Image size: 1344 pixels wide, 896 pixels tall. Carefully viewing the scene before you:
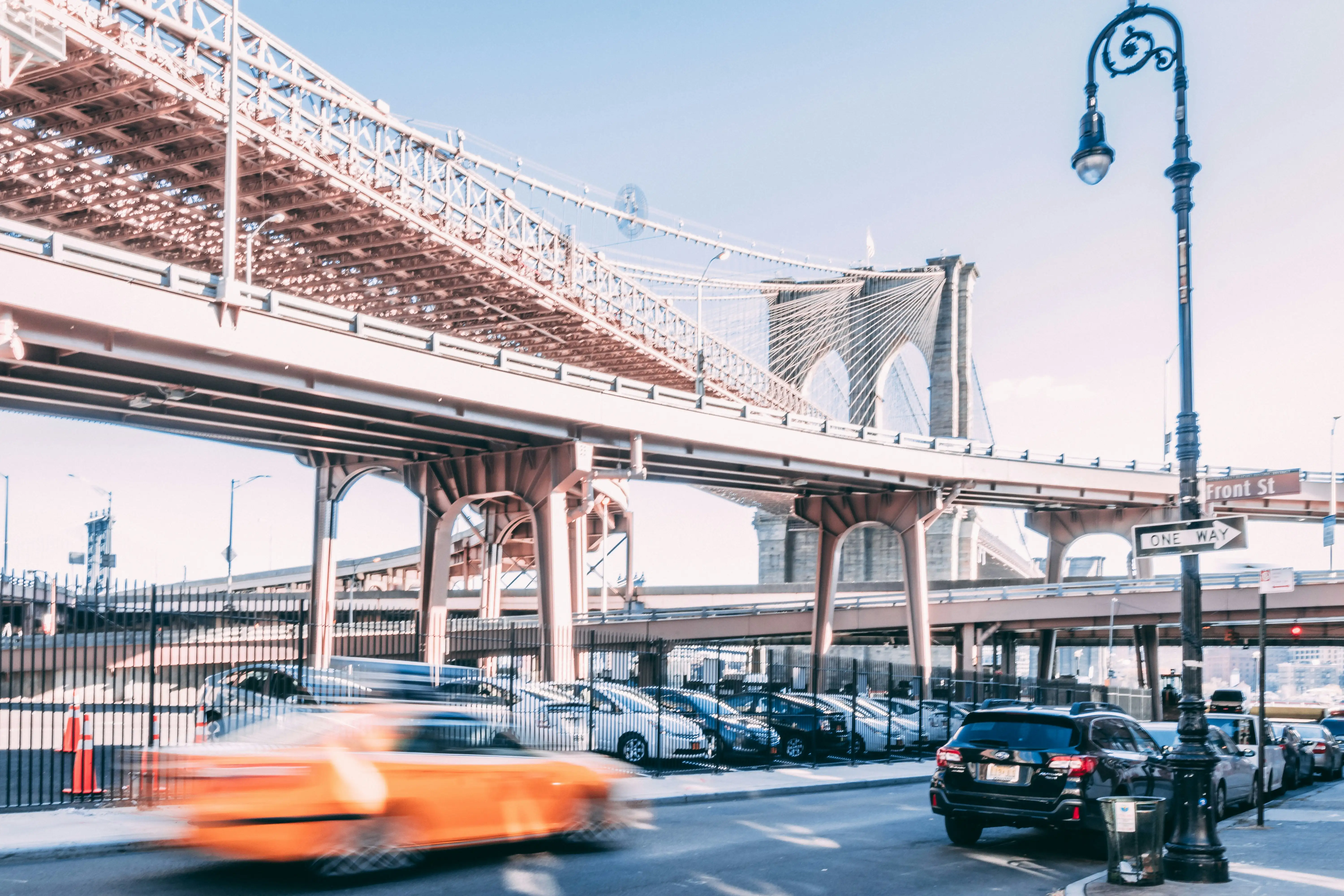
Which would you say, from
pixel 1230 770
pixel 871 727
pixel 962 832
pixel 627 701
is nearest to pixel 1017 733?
pixel 962 832

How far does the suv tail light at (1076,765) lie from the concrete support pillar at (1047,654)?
75.2 metres

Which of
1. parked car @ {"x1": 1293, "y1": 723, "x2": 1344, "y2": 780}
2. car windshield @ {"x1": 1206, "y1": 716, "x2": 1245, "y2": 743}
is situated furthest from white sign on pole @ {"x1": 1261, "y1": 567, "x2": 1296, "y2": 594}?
parked car @ {"x1": 1293, "y1": 723, "x2": 1344, "y2": 780}

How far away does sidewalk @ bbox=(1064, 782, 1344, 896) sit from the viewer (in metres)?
11.0

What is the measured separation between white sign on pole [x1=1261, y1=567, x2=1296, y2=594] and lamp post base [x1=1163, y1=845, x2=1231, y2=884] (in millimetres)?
4063

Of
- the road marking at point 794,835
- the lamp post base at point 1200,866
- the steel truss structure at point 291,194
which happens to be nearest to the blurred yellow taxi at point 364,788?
the road marking at point 794,835

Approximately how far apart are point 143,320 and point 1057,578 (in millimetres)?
63618

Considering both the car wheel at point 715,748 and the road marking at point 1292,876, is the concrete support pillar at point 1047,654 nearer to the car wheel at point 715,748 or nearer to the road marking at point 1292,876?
the car wheel at point 715,748

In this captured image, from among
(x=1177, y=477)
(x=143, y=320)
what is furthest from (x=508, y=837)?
(x=1177, y=477)

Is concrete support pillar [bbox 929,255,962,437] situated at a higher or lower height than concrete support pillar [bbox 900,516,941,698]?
higher

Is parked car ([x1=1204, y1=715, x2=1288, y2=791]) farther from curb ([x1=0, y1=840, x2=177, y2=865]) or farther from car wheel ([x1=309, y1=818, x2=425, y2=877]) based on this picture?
curb ([x1=0, y1=840, x2=177, y2=865])

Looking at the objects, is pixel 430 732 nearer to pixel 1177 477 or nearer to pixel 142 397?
pixel 142 397

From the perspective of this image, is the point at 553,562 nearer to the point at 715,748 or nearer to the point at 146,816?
the point at 715,748

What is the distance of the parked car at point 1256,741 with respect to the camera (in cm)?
2080

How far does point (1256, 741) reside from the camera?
21891 mm
